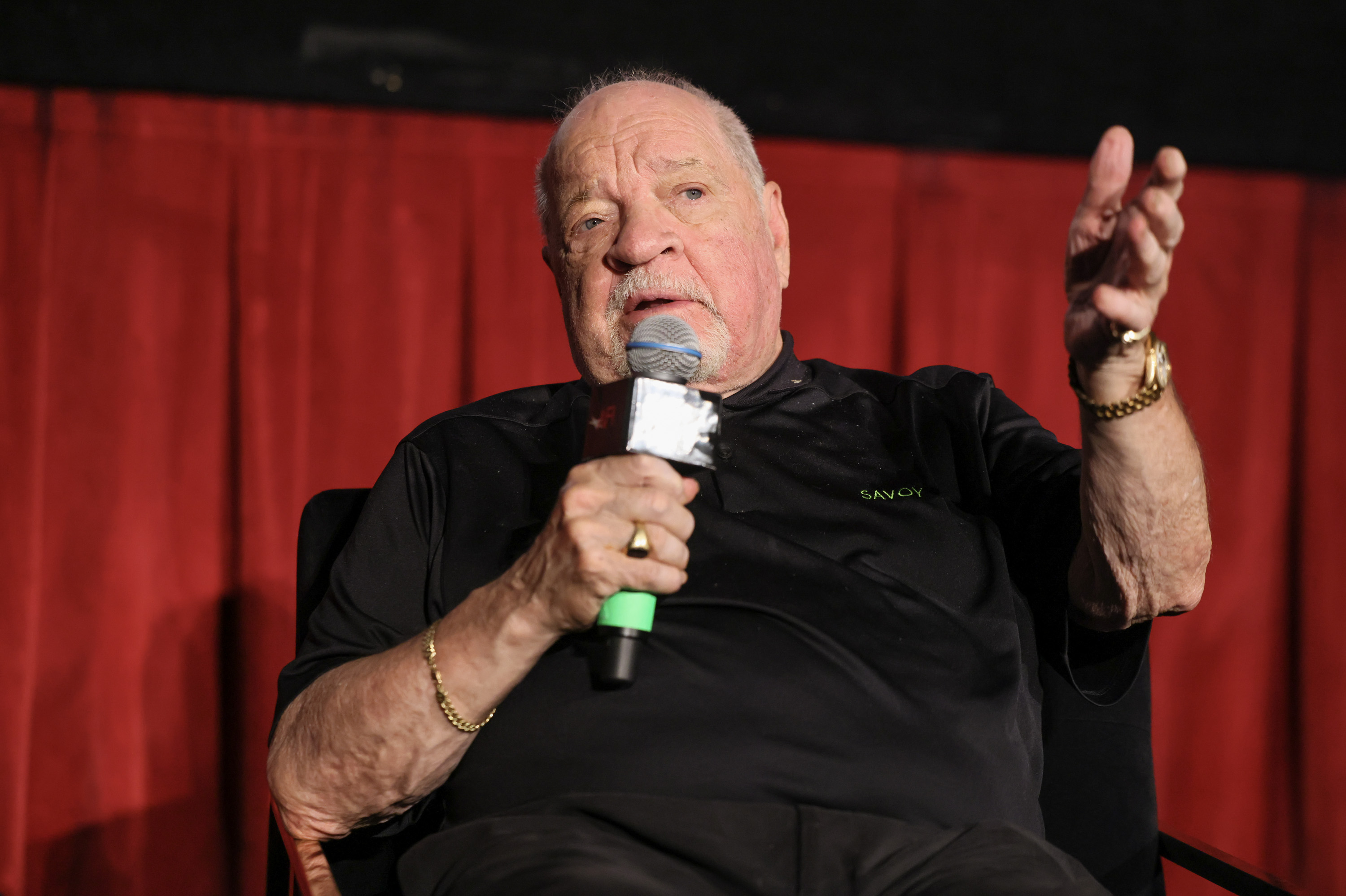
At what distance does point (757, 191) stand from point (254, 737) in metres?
1.81

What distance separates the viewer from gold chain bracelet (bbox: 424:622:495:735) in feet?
3.45

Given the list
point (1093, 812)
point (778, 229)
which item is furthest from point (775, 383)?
point (1093, 812)

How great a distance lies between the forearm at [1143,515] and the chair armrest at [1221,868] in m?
0.28

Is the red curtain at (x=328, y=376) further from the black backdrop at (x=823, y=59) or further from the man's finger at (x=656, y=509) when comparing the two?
the man's finger at (x=656, y=509)

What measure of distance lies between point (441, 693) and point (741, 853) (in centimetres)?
34

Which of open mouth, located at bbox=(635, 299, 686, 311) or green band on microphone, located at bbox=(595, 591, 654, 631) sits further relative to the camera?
open mouth, located at bbox=(635, 299, 686, 311)

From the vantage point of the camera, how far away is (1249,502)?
2936mm

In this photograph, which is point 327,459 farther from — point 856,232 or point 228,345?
point 856,232

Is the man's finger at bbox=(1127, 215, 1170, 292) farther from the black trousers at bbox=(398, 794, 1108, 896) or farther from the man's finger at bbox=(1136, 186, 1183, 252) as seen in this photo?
the black trousers at bbox=(398, 794, 1108, 896)

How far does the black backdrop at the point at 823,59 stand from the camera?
2459 mm

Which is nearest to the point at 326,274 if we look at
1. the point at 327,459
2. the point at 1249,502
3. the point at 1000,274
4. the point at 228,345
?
the point at 228,345

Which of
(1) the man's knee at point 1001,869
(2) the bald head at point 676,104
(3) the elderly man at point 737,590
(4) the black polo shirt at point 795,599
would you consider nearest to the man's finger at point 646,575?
(3) the elderly man at point 737,590

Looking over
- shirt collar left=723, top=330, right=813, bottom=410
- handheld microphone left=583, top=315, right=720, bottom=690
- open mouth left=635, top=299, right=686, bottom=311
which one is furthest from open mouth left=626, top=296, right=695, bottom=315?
handheld microphone left=583, top=315, right=720, bottom=690

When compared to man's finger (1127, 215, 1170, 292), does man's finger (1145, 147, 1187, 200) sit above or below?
above
